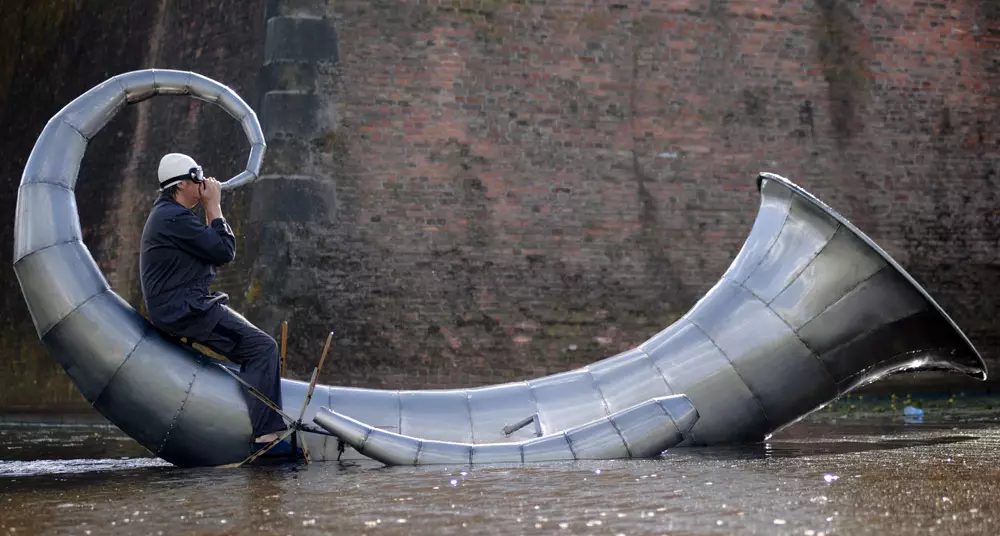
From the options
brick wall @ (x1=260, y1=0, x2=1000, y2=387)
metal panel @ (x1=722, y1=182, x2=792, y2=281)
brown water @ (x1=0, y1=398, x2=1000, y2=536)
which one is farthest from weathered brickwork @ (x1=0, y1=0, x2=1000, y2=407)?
metal panel @ (x1=722, y1=182, x2=792, y2=281)

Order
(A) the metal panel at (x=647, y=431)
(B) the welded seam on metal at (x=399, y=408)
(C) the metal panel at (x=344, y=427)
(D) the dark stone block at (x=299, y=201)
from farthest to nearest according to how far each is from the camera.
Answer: (D) the dark stone block at (x=299, y=201), (B) the welded seam on metal at (x=399, y=408), (A) the metal panel at (x=647, y=431), (C) the metal panel at (x=344, y=427)

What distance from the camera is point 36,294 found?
645cm

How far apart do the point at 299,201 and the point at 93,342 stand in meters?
5.92

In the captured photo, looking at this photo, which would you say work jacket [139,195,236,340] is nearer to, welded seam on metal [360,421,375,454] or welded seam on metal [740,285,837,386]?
welded seam on metal [360,421,375,454]

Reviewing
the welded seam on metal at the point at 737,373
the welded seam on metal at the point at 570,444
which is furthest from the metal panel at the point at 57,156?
the welded seam on metal at the point at 737,373

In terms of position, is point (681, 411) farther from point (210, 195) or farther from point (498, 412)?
point (210, 195)

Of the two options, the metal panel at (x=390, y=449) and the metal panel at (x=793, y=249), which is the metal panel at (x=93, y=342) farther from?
the metal panel at (x=793, y=249)

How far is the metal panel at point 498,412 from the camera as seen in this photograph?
670 centimetres

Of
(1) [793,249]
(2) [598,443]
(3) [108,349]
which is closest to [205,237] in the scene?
(3) [108,349]

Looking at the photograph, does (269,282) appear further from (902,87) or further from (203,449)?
(902,87)

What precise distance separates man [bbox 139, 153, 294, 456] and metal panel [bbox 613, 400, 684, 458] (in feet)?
5.67

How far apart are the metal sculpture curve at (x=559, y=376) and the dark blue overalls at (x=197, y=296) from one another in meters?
0.13

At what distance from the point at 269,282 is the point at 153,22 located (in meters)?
3.95

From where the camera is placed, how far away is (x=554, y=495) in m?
4.79
